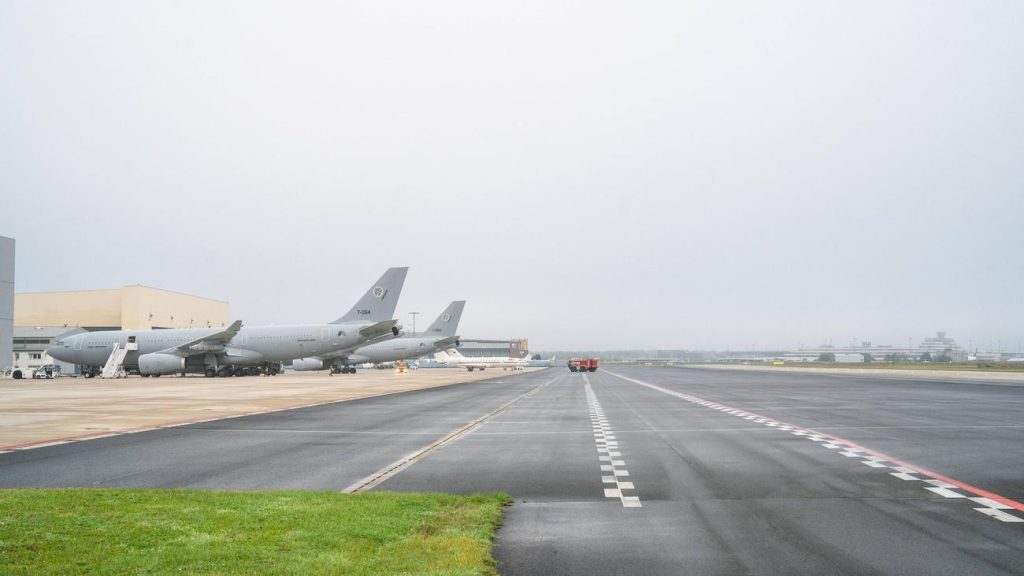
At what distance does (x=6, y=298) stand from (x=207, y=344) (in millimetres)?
26606

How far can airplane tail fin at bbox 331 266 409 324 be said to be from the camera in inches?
2943

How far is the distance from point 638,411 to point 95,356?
66273 mm

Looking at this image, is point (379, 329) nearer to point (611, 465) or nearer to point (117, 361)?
point (117, 361)

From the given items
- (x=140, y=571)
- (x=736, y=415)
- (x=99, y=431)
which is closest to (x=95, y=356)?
(x=99, y=431)

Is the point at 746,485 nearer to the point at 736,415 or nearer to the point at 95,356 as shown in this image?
the point at 736,415

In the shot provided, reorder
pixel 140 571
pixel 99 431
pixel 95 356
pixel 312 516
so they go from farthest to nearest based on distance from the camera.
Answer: pixel 95 356 < pixel 99 431 < pixel 312 516 < pixel 140 571

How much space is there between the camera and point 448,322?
102m

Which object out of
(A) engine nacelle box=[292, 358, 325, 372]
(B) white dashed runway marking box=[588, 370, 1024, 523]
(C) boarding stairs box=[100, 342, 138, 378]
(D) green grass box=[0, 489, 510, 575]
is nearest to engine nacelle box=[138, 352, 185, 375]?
(C) boarding stairs box=[100, 342, 138, 378]

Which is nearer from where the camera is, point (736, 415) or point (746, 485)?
point (746, 485)

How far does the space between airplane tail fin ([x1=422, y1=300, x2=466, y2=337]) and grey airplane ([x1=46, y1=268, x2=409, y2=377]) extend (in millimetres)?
25352

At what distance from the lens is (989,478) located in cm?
1252

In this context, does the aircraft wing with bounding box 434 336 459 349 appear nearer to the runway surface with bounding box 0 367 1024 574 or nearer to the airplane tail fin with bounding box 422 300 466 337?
the airplane tail fin with bounding box 422 300 466 337

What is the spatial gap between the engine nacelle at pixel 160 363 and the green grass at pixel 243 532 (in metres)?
64.6

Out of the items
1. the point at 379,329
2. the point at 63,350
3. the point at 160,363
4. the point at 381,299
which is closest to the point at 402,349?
the point at 381,299
